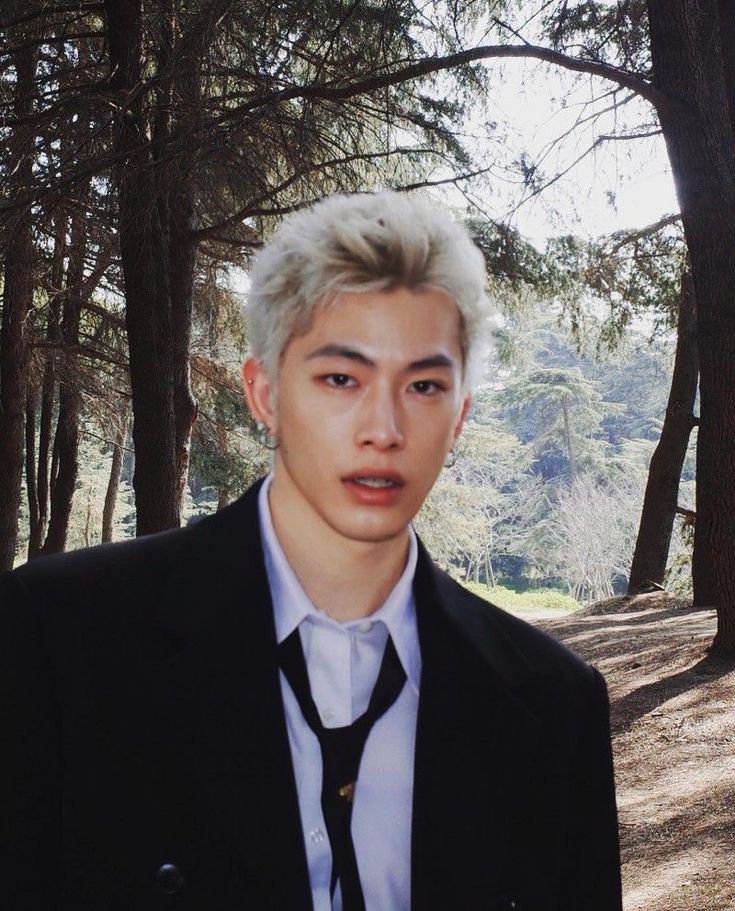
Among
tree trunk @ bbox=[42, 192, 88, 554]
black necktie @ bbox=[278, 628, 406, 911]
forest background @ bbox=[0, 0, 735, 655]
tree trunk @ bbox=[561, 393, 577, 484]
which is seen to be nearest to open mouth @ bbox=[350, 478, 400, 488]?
black necktie @ bbox=[278, 628, 406, 911]

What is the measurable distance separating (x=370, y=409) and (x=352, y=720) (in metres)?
0.47

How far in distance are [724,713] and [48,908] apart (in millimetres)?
5592

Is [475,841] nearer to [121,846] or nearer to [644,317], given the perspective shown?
[121,846]

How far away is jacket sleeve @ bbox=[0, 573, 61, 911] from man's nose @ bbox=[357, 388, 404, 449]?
56 cm

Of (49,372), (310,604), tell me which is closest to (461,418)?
(310,604)

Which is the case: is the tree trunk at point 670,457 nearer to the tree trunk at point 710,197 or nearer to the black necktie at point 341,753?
the tree trunk at point 710,197

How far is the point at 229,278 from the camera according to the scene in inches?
504

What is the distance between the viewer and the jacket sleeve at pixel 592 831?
1871 millimetres

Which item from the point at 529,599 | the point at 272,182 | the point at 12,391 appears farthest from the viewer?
the point at 529,599

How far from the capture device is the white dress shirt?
166 cm

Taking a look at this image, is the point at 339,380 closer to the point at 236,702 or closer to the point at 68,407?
the point at 236,702

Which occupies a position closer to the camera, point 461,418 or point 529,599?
point 461,418

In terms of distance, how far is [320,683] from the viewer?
1734mm

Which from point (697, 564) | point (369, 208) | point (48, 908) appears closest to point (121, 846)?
point (48, 908)
